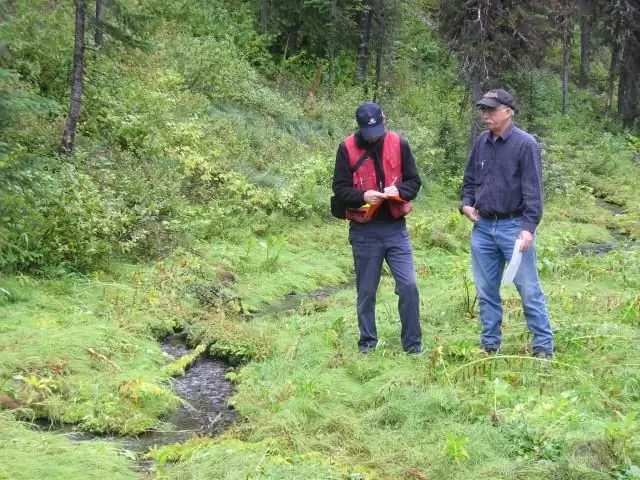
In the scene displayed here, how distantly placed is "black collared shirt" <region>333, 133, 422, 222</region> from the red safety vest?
3cm

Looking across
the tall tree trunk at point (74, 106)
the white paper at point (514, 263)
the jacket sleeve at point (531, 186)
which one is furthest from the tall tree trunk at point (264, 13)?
the white paper at point (514, 263)

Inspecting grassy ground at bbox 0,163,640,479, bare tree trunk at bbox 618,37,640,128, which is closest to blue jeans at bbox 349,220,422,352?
grassy ground at bbox 0,163,640,479

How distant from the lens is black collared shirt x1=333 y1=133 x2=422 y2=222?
6461mm

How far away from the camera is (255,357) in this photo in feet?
24.3

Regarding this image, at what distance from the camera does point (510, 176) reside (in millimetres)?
6113

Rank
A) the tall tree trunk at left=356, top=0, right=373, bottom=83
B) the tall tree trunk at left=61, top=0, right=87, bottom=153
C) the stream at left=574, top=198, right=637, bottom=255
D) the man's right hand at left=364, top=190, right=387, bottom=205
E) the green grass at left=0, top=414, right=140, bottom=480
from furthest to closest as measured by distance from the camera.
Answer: the tall tree trunk at left=356, top=0, right=373, bottom=83
the stream at left=574, top=198, right=637, bottom=255
the tall tree trunk at left=61, top=0, right=87, bottom=153
the man's right hand at left=364, top=190, right=387, bottom=205
the green grass at left=0, top=414, right=140, bottom=480

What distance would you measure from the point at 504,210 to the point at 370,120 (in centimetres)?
134

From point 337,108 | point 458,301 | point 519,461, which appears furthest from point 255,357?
point 337,108

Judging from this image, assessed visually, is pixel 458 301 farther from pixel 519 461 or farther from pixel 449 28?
pixel 449 28

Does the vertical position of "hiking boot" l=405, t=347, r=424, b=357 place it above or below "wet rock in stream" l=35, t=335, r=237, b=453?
above

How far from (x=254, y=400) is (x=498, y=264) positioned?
2354 mm

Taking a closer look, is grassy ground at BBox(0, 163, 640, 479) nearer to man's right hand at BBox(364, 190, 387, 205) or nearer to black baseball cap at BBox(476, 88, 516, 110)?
man's right hand at BBox(364, 190, 387, 205)

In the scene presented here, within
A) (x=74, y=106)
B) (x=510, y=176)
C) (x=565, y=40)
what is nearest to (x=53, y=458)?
(x=510, y=176)

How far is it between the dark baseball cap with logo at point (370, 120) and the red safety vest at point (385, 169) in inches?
6.9
